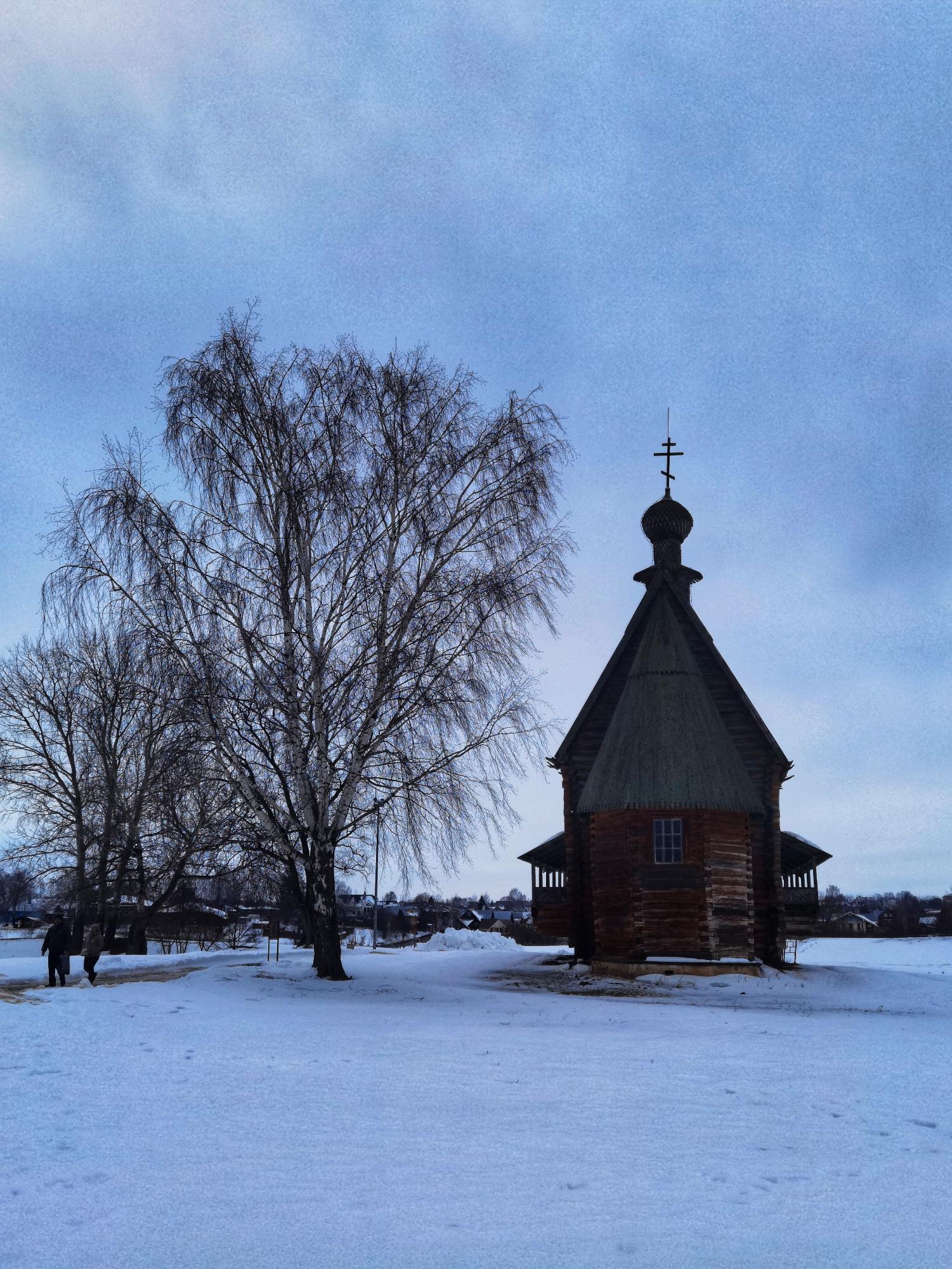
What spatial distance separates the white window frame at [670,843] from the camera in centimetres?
2512

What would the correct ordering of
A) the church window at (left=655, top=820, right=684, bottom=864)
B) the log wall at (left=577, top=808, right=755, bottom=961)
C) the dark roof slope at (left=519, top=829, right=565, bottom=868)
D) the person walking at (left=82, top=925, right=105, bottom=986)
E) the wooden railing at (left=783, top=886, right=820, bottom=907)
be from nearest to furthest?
the person walking at (left=82, top=925, right=105, bottom=986)
the log wall at (left=577, top=808, right=755, bottom=961)
the church window at (left=655, top=820, right=684, bottom=864)
the wooden railing at (left=783, top=886, right=820, bottom=907)
the dark roof slope at (left=519, top=829, right=565, bottom=868)

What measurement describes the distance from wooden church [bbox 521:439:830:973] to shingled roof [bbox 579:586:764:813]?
4cm

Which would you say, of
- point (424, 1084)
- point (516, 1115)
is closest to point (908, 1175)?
point (516, 1115)

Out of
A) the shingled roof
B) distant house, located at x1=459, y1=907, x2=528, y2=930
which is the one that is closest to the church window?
the shingled roof

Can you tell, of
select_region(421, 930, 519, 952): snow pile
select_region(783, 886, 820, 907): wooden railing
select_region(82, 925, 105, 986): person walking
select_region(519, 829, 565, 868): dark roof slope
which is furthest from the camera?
select_region(421, 930, 519, 952): snow pile

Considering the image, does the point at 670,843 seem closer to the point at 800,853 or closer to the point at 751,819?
the point at 751,819

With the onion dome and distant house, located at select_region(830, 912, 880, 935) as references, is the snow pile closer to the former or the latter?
the onion dome

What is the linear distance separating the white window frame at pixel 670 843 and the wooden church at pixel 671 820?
0.10ft

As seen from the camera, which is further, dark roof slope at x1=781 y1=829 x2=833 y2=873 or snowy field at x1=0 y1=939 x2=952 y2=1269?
dark roof slope at x1=781 y1=829 x2=833 y2=873

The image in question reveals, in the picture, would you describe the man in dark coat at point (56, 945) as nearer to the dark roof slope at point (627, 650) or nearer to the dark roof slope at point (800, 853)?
the dark roof slope at point (627, 650)

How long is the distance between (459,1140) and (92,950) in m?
14.0

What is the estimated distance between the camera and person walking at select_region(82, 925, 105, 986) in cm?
1959

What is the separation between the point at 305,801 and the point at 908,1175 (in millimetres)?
13456

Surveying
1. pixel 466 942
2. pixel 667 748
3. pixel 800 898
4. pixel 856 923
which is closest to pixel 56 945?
pixel 667 748
